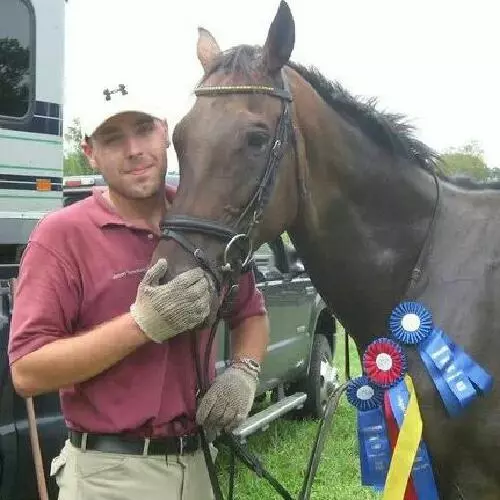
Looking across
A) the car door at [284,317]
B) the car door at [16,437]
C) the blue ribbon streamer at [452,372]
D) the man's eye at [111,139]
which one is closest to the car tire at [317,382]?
the car door at [284,317]

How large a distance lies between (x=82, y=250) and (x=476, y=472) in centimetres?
146

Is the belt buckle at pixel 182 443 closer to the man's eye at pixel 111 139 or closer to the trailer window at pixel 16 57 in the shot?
the man's eye at pixel 111 139

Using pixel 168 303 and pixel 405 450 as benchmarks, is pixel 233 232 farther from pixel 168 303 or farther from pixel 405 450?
pixel 405 450

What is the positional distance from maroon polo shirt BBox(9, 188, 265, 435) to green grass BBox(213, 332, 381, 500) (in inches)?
109

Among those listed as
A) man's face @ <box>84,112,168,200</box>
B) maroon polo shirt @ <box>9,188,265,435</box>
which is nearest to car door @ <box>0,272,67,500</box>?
maroon polo shirt @ <box>9,188,265,435</box>

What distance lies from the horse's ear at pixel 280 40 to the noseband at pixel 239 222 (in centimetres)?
7

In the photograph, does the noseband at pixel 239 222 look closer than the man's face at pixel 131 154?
Yes

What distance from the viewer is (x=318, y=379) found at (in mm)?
7387

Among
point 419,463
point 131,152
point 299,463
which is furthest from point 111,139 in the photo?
point 299,463

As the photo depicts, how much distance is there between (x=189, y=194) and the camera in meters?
2.39

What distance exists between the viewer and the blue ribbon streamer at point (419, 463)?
2555 millimetres

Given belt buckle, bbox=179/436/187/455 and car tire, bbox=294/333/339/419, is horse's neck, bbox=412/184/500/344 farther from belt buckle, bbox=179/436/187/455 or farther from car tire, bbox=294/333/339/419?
car tire, bbox=294/333/339/419

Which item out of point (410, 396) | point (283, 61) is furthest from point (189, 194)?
point (410, 396)

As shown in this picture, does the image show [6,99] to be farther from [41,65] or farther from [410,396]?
[410,396]
